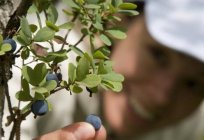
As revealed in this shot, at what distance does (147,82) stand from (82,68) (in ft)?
7.93

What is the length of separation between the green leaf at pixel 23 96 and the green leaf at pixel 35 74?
18 mm

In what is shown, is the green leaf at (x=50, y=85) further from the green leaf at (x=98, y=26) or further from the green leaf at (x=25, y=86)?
the green leaf at (x=98, y=26)

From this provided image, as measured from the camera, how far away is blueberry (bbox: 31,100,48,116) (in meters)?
0.70

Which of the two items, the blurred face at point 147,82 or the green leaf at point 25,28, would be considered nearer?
the green leaf at point 25,28

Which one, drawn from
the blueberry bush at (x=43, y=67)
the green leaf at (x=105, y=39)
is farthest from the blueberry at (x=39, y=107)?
the green leaf at (x=105, y=39)

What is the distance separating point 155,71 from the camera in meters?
3.17

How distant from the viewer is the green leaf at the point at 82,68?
71 centimetres

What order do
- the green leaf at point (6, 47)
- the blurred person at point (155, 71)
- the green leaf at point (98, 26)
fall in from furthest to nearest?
the blurred person at point (155, 71) → the green leaf at point (98, 26) → the green leaf at point (6, 47)

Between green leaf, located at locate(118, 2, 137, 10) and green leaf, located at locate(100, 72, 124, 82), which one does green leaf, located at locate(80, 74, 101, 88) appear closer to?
green leaf, located at locate(100, 72, 124, 82)

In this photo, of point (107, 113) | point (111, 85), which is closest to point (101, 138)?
point (111, 85)

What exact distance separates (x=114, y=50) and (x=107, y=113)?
1.17 feet

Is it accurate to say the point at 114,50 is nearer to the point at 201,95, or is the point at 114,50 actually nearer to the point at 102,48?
the point at 201,95

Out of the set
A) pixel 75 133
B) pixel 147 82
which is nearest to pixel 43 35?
pixel 75 133

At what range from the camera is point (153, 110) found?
318cm
